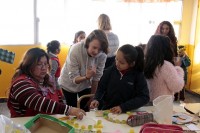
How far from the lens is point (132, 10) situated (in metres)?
4.38

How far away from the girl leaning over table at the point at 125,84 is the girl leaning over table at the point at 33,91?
322mm

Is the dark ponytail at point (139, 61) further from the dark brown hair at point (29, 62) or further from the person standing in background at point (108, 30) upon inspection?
the person standing in background at point (108, 30)

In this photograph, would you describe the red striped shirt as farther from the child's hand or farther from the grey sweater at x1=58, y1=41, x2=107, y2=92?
the grey sweater at x1=58, y1=41, x2=107, y2=92

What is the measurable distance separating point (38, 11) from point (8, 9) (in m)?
0.43

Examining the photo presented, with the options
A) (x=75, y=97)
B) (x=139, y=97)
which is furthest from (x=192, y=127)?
(x=75, y=97)

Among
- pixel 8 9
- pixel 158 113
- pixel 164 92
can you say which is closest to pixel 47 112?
pixel 158 113

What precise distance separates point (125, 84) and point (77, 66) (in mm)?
532

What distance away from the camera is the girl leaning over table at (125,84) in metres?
1.77

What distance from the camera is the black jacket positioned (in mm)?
1804

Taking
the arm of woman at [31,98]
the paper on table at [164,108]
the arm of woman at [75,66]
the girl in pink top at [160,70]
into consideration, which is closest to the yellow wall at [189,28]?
the girl in pink top at [160,70]

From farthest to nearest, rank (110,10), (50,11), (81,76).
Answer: (110,10) < (50,11) < (81,76)

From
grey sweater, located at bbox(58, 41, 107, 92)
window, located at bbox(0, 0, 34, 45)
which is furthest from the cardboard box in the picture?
window, located at bbox(0, 0, 34, 45)

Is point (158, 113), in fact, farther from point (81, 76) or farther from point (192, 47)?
point (192, 47)

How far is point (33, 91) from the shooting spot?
4.88ft
